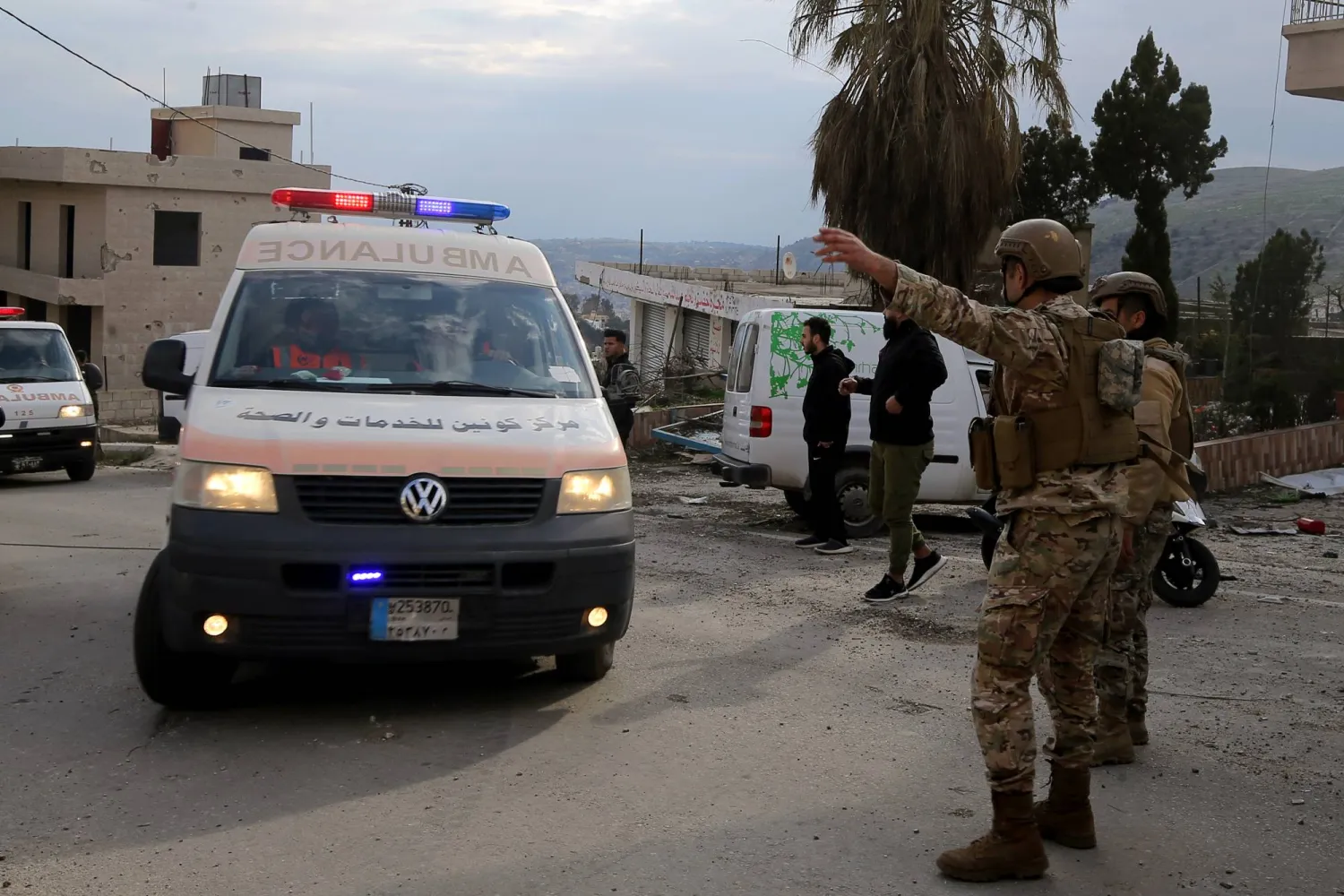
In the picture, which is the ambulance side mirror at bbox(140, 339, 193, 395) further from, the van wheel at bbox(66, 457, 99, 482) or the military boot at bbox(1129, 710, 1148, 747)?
the van wheel at bbox(66, 457, 99, 482)

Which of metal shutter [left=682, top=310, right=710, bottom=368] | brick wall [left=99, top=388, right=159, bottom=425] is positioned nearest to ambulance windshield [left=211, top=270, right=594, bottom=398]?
metal shutter [left=682, top=310, right=710, bottom=368]

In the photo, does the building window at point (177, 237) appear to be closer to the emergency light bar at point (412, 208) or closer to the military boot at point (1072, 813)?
the emergency light bar at point (412, 208)

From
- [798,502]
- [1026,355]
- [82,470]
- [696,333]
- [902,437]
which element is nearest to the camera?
[1026,355]

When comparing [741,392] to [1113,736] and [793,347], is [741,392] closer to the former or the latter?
[793,347]

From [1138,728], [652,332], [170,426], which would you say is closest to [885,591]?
[1138,728]

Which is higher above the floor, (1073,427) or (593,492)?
(1073,427)

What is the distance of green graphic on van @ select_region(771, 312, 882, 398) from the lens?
1173 cm

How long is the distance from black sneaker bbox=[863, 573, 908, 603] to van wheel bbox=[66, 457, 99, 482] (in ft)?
37.2

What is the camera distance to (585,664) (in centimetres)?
624

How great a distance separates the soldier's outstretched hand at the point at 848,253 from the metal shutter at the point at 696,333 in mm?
26386

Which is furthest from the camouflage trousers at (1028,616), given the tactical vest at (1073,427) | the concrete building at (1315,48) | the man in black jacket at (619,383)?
the concrete building at (1315,48)

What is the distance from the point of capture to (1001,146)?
18.0 meters

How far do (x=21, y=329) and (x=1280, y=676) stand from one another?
1453 cm

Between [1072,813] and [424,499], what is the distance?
262 cm
